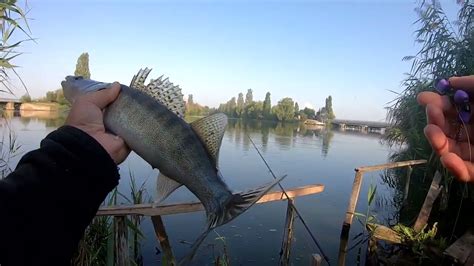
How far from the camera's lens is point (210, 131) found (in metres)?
2.23

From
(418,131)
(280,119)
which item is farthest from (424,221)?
(280,119)

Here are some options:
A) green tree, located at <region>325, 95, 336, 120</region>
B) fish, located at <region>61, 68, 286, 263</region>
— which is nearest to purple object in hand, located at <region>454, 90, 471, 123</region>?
fish, located at <region>61, 68, 286, 263</region>

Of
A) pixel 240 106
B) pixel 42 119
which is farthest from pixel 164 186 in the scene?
pixel 240 106

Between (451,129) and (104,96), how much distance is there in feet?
7.56

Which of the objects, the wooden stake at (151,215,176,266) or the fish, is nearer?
the fish

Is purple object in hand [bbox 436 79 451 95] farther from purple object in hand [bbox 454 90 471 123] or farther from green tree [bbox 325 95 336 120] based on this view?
green tree [bbox 325 95 336 120]

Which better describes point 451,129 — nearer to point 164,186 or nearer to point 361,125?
point 164,186

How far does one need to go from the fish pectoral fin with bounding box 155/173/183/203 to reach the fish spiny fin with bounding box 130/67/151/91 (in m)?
0.65

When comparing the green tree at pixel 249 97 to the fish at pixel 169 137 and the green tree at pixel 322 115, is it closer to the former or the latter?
the green tree at pixel 322 115

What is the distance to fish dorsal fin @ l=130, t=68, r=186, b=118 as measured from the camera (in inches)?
92.7

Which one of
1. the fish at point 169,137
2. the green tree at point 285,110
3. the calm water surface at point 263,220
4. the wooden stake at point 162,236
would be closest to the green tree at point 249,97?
the green tree at point 285,110

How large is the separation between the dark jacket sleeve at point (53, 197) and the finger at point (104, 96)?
0.65 metres

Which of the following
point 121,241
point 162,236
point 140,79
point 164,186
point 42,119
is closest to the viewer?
point 164,186

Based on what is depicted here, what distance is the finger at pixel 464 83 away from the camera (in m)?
2.08
